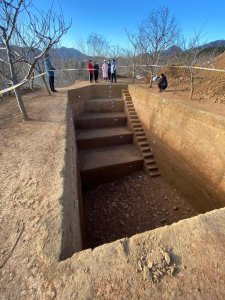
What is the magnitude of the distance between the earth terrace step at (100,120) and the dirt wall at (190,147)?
1631 millimetres

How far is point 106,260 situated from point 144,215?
13.6 ft

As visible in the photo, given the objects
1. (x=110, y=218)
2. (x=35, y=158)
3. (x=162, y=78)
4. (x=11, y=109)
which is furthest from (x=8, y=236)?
(x=162, y=78)

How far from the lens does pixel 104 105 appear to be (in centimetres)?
1021

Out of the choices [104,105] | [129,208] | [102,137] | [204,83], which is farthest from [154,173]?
[204,83]

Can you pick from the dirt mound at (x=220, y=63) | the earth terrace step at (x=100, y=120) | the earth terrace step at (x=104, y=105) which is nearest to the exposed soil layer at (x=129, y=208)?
the earth terrace step at (x=100, y=120)

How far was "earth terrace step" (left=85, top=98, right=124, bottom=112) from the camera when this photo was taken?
10109 mm

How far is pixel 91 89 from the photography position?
35.9 ft

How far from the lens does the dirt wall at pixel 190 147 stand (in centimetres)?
520

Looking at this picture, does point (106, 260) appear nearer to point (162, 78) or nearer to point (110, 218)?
point (110, 218)

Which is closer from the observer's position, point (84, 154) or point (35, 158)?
point (35, 158)

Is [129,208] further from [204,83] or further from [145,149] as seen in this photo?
[204,83]

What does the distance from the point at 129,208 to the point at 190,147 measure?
9.44ft

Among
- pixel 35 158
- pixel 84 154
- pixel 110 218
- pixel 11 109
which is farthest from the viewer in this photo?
pixel 84 154

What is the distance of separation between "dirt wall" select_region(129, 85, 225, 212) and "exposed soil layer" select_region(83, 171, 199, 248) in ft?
1.84
